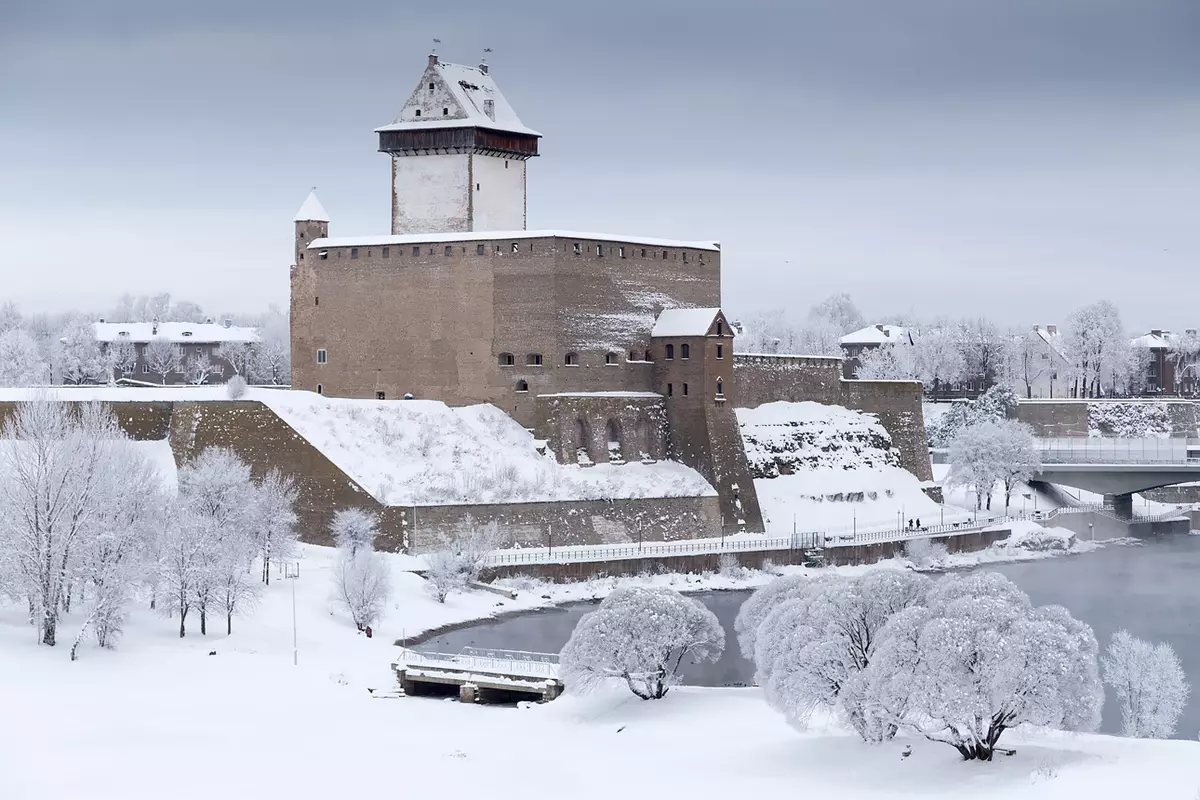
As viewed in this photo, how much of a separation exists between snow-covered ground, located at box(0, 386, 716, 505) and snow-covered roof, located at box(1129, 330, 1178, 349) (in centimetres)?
5464

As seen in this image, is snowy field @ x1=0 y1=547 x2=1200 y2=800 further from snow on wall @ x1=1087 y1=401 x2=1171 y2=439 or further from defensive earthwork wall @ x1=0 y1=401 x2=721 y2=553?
snow on wall @ x1=1087 y1=401 x2=1171 y2=439

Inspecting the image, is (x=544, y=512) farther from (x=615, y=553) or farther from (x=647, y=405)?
(x=647, y=405)

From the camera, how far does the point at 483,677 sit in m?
34.1

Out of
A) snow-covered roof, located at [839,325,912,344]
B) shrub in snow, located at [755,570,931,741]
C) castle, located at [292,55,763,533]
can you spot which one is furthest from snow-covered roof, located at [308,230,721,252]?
snow-covered roof, located at [839,325,912,344]

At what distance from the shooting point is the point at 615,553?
47.6 m

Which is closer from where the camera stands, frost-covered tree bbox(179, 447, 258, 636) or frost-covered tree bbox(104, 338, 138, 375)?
frost-covered tree bbox(179, 447, 258, 636)

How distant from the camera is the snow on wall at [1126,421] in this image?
7925 cm

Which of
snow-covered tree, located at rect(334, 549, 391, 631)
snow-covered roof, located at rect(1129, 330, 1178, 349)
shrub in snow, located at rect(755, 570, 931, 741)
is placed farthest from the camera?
snow-covered roof, located at rect(1129, 330, 1178, 349)

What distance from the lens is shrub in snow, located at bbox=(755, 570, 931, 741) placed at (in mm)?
27047

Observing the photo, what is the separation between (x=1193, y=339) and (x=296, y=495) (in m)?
70.2

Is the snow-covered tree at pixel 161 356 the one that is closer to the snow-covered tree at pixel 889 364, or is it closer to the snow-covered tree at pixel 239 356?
the snow-covered tree at pixel 239 356

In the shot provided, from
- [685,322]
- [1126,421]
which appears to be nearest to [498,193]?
[685,322]

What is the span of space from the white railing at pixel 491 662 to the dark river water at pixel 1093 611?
1889 millimetres

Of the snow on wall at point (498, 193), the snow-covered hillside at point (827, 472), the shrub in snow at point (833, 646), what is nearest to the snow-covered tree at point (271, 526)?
the snow on wall at point (498, 193)
